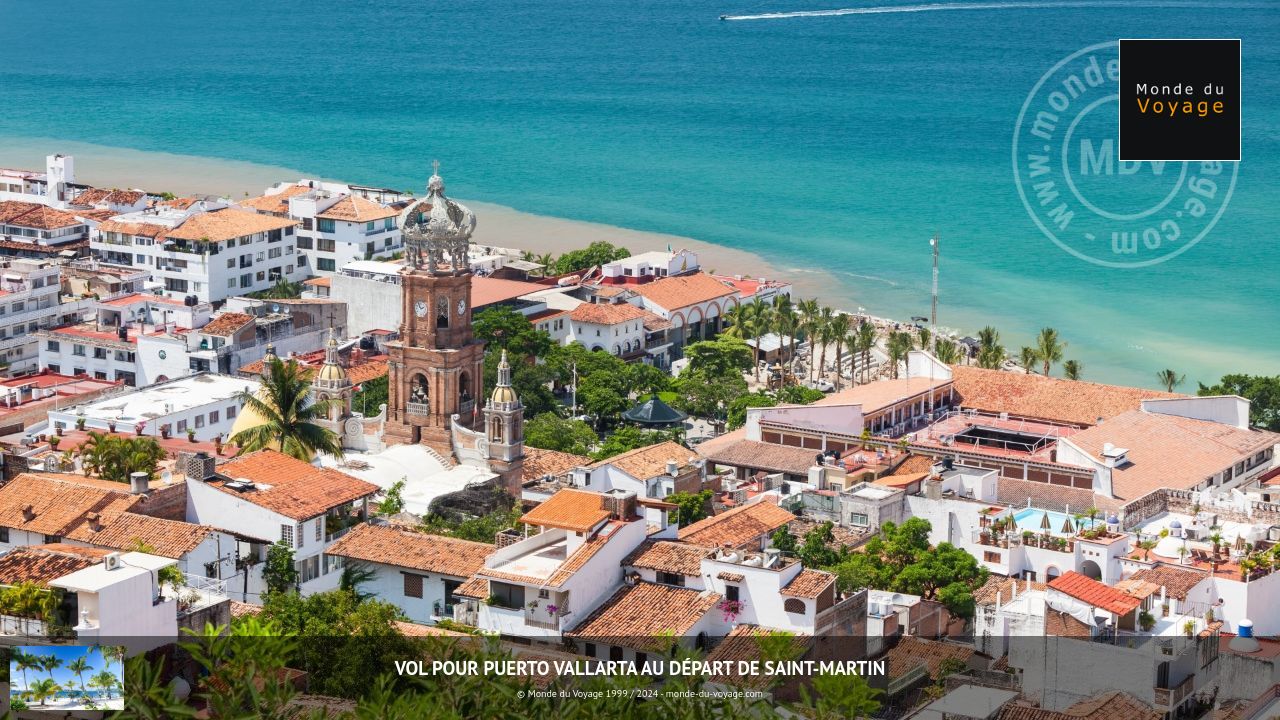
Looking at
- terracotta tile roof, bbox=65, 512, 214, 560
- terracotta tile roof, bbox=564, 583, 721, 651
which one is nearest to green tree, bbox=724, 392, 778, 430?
terracotta tile roof, bbox=564, 583, 721, 651

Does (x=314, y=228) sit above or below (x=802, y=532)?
above

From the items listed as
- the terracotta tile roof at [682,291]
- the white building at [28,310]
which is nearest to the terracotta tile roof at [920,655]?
the white building at [28,310]

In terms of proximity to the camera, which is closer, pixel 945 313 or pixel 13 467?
pixel 13 467

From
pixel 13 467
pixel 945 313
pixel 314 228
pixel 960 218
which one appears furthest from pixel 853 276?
pixel 13 467

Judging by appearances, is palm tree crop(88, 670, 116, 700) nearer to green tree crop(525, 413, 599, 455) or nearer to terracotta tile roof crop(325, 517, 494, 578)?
terracotta tile roof crop(325, 517, 494, 578)

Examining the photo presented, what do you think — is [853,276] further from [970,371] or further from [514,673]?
[514,673]

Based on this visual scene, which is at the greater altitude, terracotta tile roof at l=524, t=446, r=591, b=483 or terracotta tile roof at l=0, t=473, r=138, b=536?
terracotta tile roof at l=0, t=473, r=138, b=536

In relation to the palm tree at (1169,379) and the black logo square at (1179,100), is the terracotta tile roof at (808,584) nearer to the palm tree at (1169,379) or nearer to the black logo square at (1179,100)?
the palm tree at (1169,379)
